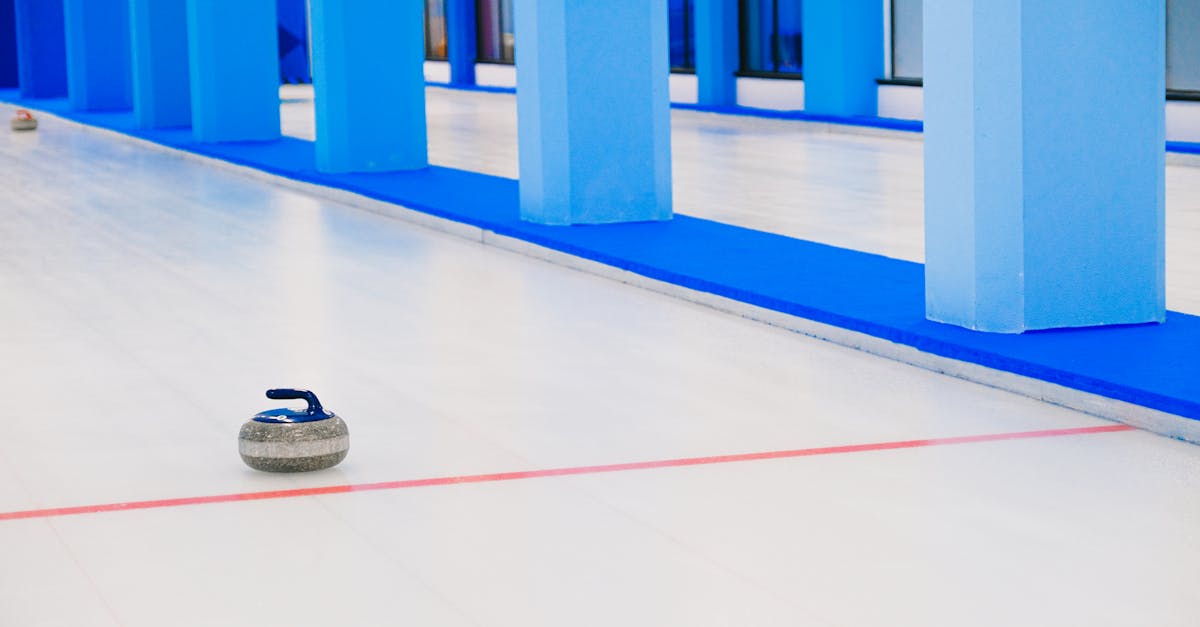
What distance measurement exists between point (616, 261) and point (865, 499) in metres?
5.28

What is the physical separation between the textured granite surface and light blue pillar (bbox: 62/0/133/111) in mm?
25843

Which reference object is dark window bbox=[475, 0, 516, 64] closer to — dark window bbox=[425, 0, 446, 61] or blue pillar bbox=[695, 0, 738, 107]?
dark window bbox=[425, 0, 446, 61]

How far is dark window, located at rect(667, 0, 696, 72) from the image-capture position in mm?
31562

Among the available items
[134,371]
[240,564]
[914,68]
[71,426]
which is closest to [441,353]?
[134,371]

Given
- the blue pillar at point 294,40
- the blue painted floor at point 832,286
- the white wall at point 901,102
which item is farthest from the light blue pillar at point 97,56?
the blue painted floor at point 832,286

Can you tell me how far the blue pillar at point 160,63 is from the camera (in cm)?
2502

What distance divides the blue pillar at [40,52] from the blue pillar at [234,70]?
15220 mm

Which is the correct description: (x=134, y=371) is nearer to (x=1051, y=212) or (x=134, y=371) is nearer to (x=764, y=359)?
(x=764, y=359)

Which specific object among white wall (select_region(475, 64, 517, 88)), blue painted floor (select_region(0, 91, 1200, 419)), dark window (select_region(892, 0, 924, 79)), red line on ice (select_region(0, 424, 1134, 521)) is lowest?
red line on ice (select_region(0, 424, 1134, 521))

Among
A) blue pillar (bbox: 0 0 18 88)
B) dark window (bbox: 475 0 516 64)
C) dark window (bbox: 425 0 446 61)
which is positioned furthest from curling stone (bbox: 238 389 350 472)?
blue pillar (bbox: 0 0 18 88)

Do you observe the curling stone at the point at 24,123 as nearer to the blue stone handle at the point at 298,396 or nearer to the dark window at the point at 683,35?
the dark window at the point at 683,35

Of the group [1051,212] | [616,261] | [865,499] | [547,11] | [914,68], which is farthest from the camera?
[914,68]

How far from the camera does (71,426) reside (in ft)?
22.5

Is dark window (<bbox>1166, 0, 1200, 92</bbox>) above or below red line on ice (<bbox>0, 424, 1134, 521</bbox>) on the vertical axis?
above
